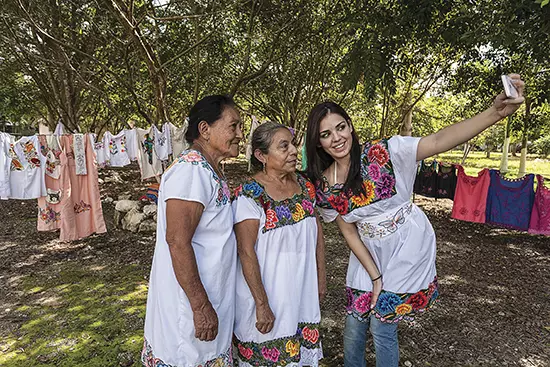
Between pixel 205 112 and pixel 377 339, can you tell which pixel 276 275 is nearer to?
pixel 377 339

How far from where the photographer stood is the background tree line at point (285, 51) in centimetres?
359

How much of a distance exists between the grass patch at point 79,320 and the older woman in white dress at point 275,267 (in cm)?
164

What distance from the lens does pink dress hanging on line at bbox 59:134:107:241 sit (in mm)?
5703

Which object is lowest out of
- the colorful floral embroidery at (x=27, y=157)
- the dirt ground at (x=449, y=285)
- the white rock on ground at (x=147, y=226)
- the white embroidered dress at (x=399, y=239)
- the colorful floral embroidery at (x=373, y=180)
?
the dirt ground at (x=449, y=285)

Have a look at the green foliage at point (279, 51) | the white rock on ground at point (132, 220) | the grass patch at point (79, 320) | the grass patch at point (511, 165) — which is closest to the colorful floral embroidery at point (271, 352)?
the grass patch at point (79, 320)

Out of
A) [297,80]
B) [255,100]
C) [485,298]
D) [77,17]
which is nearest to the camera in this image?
[485,298]

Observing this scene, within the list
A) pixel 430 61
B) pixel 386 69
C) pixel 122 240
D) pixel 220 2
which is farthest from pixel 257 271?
pixel 430 61

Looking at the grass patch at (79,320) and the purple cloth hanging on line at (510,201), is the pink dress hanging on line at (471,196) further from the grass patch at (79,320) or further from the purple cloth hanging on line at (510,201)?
the grass patch at (79,320)

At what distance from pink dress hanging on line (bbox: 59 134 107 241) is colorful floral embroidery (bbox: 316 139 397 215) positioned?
5053 millimetres

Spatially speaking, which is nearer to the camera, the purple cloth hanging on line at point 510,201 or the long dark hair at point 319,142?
the long dark hair at point 319,142

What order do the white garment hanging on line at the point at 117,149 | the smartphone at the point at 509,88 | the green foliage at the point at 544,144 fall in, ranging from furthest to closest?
the green foliage at the point at 544,144 → the white garment hanging on line at the point at 117,149 → the smartphone at the point at 509,88

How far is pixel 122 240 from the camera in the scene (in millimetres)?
6562

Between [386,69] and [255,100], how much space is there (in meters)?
13.9

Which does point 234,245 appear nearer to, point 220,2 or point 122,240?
point 122,240
